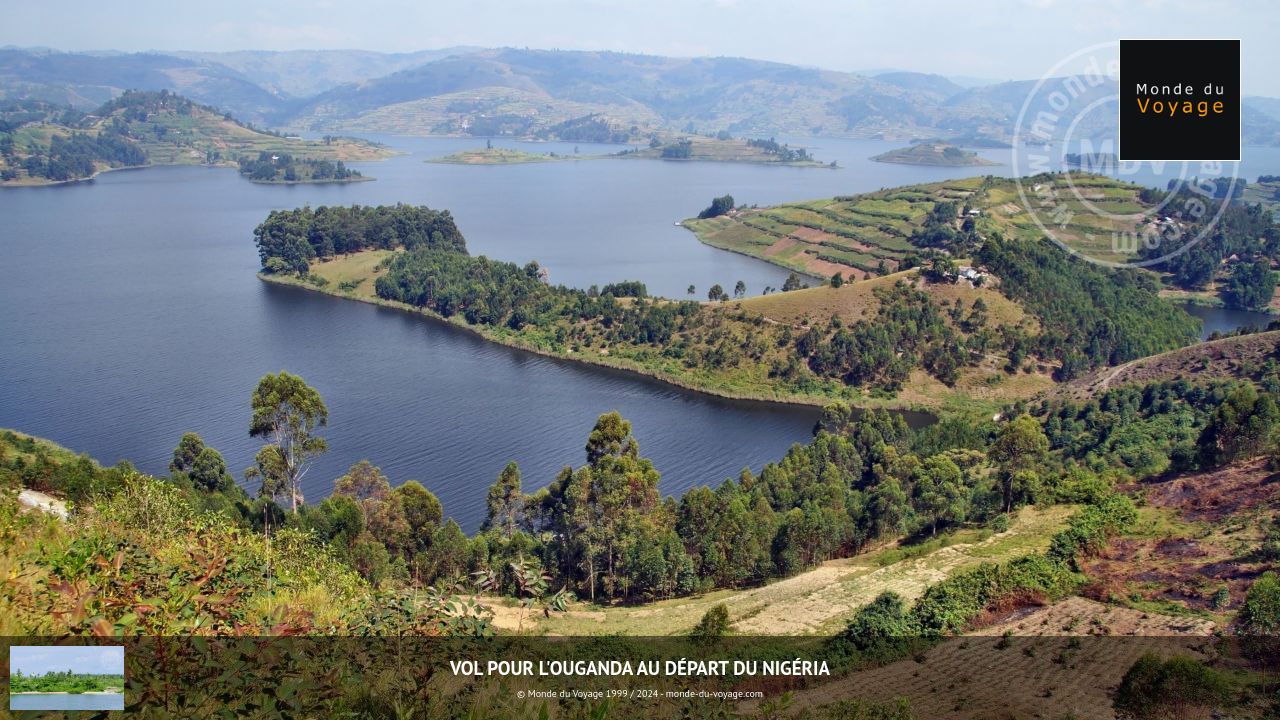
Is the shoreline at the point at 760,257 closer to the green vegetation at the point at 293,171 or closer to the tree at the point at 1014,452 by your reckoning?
the tree at the point at 1014,452

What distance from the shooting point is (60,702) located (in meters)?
5.78

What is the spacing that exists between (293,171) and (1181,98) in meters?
182

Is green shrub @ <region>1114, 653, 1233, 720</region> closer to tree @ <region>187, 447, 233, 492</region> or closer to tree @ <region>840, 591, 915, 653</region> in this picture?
tree @ <region>840, 591, 915, 653</region>

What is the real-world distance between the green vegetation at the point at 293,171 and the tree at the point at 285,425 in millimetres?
161619

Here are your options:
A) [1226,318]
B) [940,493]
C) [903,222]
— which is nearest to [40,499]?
[940,493]

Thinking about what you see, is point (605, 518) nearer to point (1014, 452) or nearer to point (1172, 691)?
point (1014, 452)

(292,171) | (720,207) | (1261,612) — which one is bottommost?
(1261,612)

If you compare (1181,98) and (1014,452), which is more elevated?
(1181,98)

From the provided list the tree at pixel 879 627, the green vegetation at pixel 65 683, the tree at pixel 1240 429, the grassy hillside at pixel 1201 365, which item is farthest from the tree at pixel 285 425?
the grassy hillside at pixel 1201 365

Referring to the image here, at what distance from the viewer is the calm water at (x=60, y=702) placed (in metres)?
5.72

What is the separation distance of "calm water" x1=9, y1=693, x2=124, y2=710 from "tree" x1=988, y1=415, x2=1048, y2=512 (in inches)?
1349

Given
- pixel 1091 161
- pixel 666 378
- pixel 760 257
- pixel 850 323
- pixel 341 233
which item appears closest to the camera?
pixel 666 378

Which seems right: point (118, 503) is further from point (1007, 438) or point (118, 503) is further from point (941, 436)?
point (941, 436)

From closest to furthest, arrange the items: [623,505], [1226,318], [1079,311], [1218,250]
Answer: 1. [623,505]
2. [1079,311]
3. [1226,318]
4. [1218,250]
